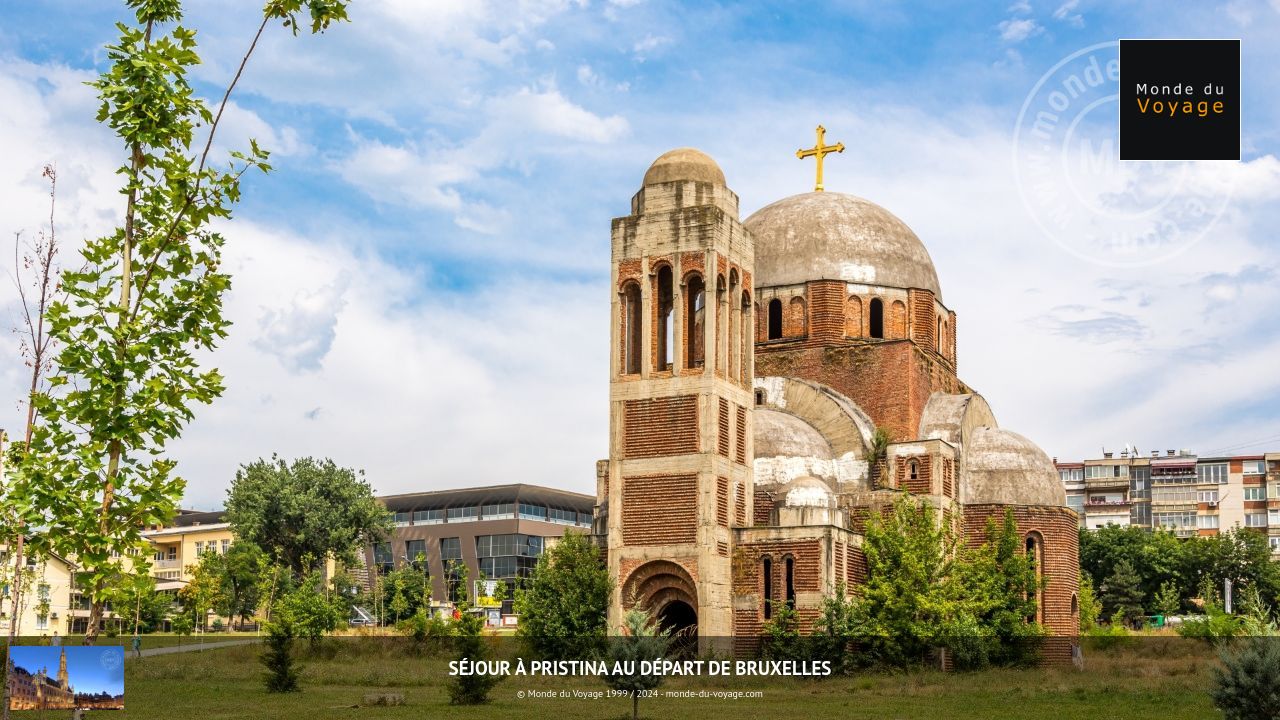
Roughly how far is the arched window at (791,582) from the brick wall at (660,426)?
11.8 ft

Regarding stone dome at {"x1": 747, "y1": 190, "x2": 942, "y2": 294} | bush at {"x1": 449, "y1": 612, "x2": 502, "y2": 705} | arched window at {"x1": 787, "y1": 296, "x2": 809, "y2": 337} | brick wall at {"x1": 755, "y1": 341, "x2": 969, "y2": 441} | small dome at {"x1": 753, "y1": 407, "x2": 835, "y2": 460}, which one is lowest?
bush at {"x1": 449, "y1": 612, "x2": 502, "y2": 705}

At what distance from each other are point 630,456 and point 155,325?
2710 cm

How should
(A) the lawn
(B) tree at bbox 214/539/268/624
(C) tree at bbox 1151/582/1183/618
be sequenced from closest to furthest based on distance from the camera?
(A) the lawn → (B) tree at bbox 214/539/268/624 → (C) tree at bbox 1151/582/1183/618

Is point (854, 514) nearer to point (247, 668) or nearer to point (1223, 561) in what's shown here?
point (247, 668)

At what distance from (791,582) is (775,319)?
427 inches

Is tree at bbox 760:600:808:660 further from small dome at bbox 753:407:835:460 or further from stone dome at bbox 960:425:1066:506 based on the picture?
stone dome at bbox 960:425:1066:506

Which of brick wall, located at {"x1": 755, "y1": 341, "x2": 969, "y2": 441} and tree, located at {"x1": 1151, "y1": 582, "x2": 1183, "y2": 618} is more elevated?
brick wall, located at {"x1": 755, "y1": 341, "x2": 969, "y2": 441}

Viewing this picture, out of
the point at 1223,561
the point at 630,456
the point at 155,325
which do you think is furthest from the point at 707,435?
the point at 1223,561

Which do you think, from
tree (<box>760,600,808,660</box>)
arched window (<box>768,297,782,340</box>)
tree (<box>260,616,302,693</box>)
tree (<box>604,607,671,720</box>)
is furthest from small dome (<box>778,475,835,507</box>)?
tree (<box>260,616,302,693</box>)

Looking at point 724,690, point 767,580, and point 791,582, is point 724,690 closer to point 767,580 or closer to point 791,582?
point 767,580

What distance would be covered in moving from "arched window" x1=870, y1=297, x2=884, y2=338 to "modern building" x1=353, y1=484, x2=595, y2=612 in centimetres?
4103

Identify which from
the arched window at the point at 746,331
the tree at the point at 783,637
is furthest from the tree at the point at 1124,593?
the tree at the point at 783,637

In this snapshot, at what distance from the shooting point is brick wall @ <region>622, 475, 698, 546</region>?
34781 millimetres

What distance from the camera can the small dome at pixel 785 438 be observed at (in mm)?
38219
